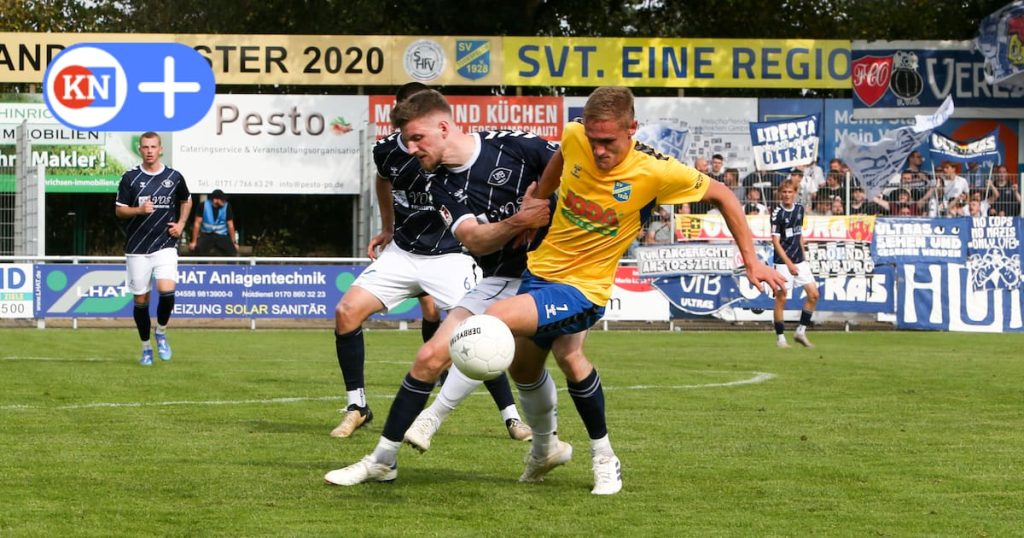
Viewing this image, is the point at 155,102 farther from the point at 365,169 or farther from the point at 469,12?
the point at 469,12

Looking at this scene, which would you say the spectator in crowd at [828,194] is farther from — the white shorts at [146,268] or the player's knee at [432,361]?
the player's knee at [432,361]

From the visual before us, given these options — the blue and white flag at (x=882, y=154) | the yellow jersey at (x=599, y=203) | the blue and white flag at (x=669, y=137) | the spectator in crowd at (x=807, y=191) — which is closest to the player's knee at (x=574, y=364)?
the yellow jersey at (x=599, y=203)

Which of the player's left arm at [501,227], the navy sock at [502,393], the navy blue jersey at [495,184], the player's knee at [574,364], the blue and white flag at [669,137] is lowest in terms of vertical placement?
the navy sock at [502,393]

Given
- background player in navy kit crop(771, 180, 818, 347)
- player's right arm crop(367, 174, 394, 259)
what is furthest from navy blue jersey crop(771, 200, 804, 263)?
player's right arm crop(367, 174, 394, 259)

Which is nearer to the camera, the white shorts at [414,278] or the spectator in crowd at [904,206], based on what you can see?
the white shorts at [414,278]

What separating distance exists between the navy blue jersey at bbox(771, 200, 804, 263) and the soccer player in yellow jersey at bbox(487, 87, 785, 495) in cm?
1406

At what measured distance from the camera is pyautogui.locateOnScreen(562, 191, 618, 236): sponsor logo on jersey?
683 cm

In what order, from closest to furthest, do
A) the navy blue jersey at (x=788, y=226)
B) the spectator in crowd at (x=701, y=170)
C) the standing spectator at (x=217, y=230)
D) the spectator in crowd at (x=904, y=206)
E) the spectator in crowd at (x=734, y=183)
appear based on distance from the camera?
the navy blue jersey at (x=788, y=226)
the spectator in crowd at (x=904, y=206)
the spectator in crowd at (x=701, y=170)
the standing spectator at (x=217, y=230)
the spectator in crowd at (x=734, y=183)

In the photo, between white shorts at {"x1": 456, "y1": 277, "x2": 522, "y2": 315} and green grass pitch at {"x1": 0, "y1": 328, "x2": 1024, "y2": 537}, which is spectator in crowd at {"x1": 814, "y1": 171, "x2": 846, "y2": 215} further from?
white shorts at {"x1": 456, "y1": 277, "x2": 522, "y2": 315}

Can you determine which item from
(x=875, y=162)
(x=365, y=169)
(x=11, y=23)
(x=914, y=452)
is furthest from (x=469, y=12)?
(x=914, y=452)

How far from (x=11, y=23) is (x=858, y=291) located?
1015 inches

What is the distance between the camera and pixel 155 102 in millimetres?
30891

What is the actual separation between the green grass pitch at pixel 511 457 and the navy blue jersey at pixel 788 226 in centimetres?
574

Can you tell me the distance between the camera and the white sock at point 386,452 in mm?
7008
